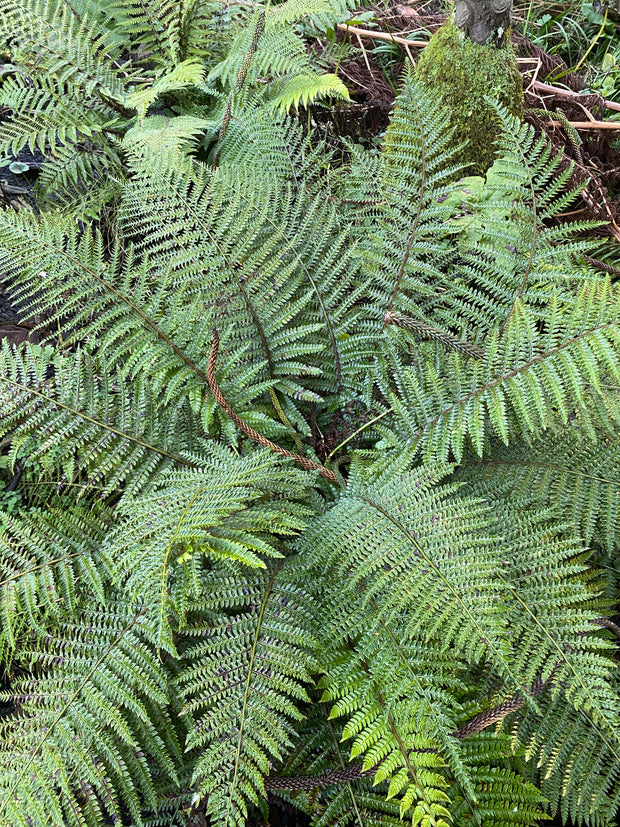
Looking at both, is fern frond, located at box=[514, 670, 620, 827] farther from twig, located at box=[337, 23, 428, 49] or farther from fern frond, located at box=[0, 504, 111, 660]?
twig, located at box=[337, 23, 428, 49]

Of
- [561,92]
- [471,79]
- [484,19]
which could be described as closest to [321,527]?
[471,79]

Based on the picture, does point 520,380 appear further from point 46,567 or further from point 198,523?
point 46,567

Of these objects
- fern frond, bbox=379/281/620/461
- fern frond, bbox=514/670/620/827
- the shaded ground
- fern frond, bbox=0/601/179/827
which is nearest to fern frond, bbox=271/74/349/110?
the shaded ground

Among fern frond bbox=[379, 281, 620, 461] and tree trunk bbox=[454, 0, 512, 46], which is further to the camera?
tree trunk bbox=[454, 0, 512, 46]

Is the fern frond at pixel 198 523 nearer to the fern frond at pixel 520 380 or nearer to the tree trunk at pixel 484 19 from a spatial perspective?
the fern frond at pixel 520 380

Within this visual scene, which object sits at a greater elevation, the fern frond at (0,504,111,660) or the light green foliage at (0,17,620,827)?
the light green foliage at (0,17,620,827)

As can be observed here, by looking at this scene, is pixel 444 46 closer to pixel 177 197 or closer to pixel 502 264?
pixel 502 264
